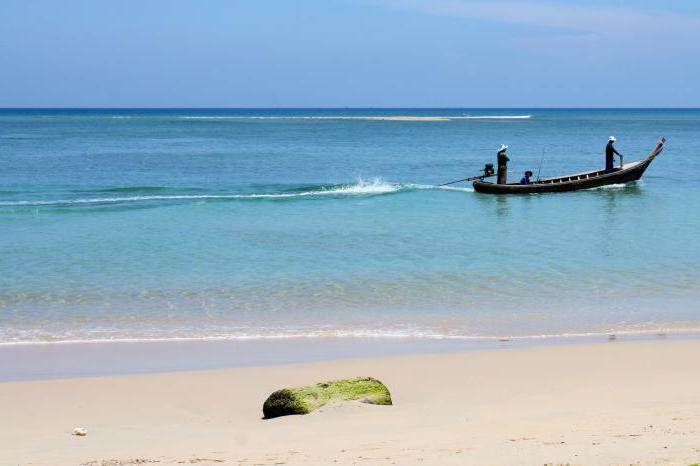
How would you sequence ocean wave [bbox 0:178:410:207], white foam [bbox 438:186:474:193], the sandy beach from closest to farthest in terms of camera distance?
the sandy beach
ocean wave [bbox 0:178:410:207]
white foam [bbox 438:186:474:193]

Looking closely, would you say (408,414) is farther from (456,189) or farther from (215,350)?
(456,189)

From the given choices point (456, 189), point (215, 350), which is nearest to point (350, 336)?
point (215, 350)

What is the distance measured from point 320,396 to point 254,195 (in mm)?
23179

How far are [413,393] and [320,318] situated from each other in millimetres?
4001

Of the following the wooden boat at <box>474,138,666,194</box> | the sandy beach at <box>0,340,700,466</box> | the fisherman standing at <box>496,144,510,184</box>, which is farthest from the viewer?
the fisherman standing at <box>496,144,510,184</box>

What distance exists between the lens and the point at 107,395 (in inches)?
351

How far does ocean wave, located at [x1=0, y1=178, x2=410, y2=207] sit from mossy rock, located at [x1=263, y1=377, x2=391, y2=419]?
2174cm

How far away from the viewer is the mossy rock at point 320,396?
7906mm

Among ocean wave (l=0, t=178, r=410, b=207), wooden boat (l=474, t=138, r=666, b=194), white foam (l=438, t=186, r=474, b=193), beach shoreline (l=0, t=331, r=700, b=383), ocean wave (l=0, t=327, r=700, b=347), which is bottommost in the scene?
white foam (l=438, t=186, r=474, b=193)

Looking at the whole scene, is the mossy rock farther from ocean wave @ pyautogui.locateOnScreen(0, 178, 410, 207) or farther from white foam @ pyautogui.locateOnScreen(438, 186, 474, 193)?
white foam @ pyautogui.locateOnScreen(438, 186, 474, 193)

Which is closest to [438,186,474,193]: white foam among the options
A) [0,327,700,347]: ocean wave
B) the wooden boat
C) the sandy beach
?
the wooden boat

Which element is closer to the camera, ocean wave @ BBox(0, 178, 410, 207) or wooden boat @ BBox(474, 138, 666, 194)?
ocean wave @ BBox(0, 178, 410, 207)

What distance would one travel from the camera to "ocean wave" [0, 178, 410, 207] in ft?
93.9

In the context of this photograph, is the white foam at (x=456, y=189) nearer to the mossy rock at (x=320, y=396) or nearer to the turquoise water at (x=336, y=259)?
the turquoise water at (x=336, y=259)
